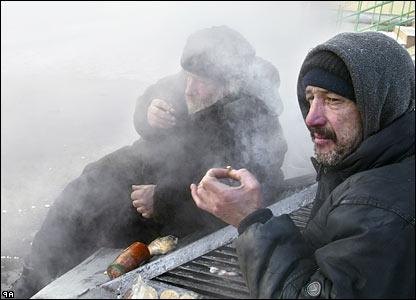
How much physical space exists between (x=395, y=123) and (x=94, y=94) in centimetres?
678

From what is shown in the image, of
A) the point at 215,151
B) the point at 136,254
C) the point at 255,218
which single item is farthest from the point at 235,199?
the point at 215,151

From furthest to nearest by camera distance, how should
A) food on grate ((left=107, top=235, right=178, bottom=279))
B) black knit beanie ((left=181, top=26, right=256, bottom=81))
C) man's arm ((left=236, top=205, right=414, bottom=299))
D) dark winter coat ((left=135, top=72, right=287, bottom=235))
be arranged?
1. black knit beanie ((left=181, top=26, right=256, bottom=81))
2. dark winter coat ((left=135, top=72, right=287, bottom=235))
3. food on grate ((left=107, top=235, right=178, bottom=279))
4. man's arm ((left=236, top=205, right=414, bottom=299))

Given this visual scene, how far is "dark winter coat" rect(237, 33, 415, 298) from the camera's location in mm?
1727

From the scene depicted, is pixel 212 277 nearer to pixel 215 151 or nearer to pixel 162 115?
pixel 215 151

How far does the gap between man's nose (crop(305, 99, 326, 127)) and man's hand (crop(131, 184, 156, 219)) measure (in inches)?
59.3

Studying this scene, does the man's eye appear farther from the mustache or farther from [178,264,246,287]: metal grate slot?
[178,264,246,287]: metal grate slot

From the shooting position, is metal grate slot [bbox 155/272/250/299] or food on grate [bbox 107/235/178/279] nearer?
metal grate slot [bbox 155/272/250/299]

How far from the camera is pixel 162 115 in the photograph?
143 inches

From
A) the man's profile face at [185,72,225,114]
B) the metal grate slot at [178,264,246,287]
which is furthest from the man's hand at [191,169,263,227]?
the man's profile face at [185,72,225,114]

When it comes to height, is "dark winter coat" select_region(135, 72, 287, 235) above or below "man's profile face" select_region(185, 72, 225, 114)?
below

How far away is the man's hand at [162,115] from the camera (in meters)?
3.62

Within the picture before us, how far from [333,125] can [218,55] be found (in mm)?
1525

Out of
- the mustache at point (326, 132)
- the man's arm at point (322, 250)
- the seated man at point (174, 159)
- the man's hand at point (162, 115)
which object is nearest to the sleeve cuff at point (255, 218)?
the man's arm at point (322, 250)

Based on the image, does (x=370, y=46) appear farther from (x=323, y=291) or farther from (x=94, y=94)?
(x=94, y=94)
